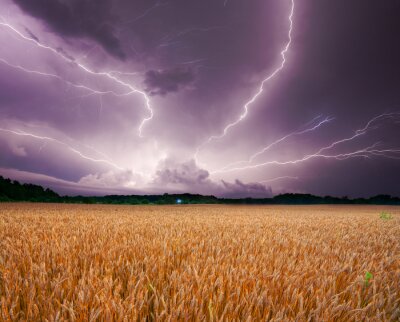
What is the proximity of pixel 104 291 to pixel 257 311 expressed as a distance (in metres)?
0.95

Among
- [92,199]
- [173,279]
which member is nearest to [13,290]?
[173,279]

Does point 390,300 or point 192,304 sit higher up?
point 192,304

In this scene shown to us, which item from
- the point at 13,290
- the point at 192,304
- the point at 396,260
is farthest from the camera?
the point at 396,260

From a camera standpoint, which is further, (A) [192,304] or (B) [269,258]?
(B) [269,258]

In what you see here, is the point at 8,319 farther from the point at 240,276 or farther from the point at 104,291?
the point at 240,276

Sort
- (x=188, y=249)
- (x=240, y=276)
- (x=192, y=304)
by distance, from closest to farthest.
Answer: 1. (x=192, y=304)
2. (x=240, y=276)
3. (x=188, y=249)

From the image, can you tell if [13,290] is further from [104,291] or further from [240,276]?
[240,276]

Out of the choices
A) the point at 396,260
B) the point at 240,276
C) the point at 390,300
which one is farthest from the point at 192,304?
the point at 396,260

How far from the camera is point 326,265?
253cm

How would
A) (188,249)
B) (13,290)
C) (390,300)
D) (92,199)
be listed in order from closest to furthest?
(13,290), (390,300), (188,249), (92,199)

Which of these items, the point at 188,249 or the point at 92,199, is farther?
the point at 92,199

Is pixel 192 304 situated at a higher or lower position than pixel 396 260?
higher

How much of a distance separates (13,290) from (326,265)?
2.77 metres

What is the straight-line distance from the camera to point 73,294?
1502mm
